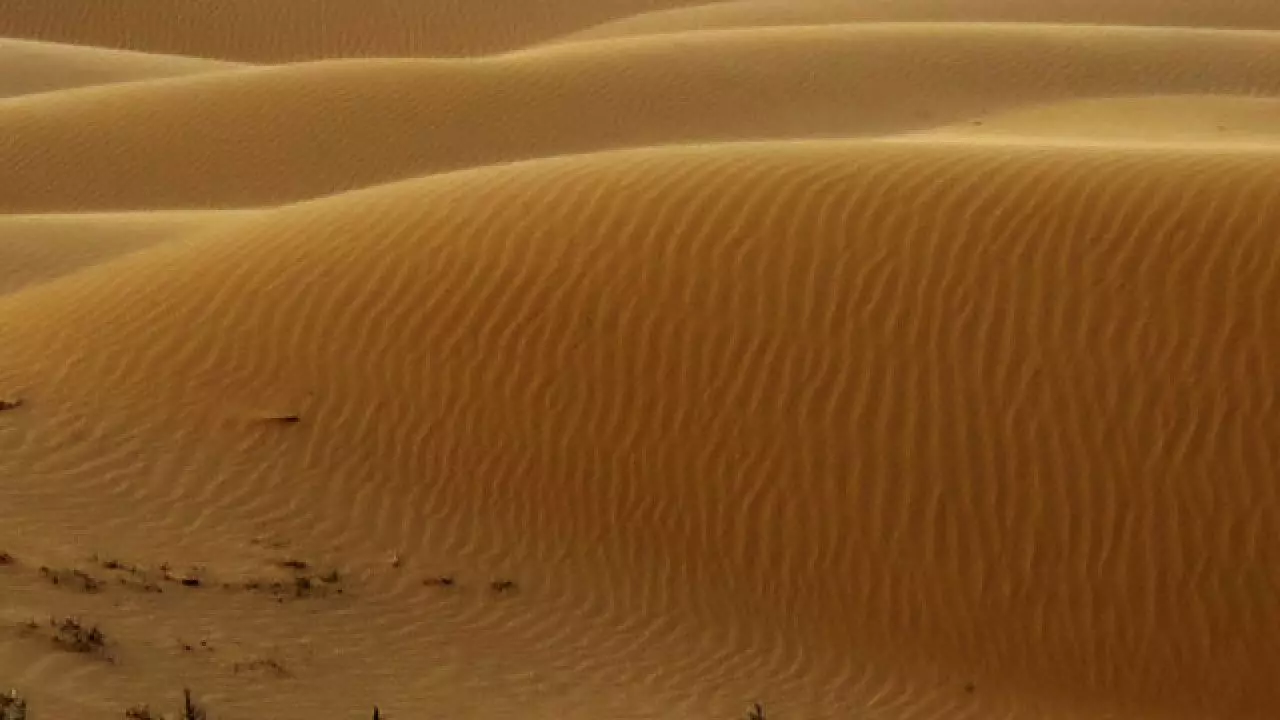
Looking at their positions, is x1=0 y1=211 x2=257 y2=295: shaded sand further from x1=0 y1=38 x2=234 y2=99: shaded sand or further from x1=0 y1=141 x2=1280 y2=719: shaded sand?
x1=0 y1=38 x2=234 y2=99: shaded sand

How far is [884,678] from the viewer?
8031 mm

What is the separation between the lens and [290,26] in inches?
1393

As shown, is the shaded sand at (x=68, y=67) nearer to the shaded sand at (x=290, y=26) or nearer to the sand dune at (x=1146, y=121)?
the shaded sand at (x=290, y=26)

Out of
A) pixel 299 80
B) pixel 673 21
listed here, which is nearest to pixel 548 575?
pixel 299 80

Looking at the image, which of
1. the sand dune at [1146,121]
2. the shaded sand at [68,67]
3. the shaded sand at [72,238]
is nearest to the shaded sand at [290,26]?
the shaded sand at [68,67]

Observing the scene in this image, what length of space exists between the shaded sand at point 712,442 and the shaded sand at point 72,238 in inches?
71.4

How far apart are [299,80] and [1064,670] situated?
572 inches

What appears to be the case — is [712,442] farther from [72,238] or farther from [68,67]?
[68,67]

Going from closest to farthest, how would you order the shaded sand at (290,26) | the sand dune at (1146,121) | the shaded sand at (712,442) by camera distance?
the shaded sand at (712,442), the sand dune at (1146,121), the shaded sand at (290,26)

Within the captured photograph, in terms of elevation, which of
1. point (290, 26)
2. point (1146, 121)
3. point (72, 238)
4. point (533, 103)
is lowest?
point (72, 238)

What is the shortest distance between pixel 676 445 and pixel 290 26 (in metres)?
27.6

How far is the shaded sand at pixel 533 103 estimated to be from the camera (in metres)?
19.2

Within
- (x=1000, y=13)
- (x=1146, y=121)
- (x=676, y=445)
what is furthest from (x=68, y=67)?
(x=676, y=445)

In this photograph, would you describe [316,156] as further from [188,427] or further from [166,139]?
[188,427]
